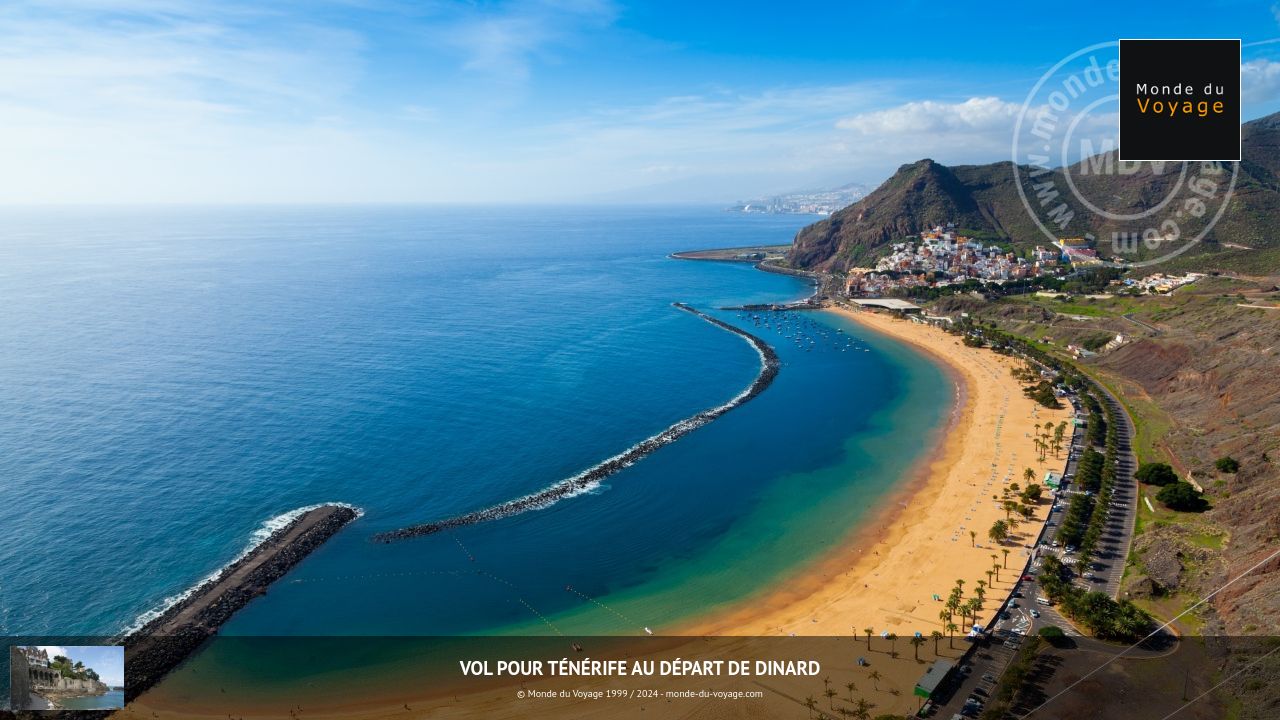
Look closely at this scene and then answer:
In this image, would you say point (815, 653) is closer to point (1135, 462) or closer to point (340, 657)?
point (340, 657)

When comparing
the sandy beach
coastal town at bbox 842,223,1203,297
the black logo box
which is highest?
the black logo box

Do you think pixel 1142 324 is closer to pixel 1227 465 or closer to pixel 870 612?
pixel 1227 465

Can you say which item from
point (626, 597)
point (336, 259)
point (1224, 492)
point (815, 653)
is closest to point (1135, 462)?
point (1224, 492)

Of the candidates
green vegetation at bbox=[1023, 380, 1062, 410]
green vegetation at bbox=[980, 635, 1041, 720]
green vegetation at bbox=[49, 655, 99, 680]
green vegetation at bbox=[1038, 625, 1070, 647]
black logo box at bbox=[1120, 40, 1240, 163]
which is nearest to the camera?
green vegetation at bbox=[980, 635, 1041, 720]

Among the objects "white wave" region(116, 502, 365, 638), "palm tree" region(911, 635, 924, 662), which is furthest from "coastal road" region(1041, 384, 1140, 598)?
"white wave" region(116, 502, 365, 638)

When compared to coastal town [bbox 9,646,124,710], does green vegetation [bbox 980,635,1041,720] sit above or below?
below

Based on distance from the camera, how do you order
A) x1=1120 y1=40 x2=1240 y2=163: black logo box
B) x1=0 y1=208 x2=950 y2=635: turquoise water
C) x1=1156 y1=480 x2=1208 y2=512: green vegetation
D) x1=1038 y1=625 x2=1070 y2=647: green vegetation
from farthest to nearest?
x1=1156 y1=480 x2=1208 y2=512: green vegetation
x1=1120 y1=40 x2=1240 y2=163: black logo box
x1=0 y1=208 x2=950 y2=635: turquoise water
x1=1038 y1=625 x2=1070 y2=647: green vegetation

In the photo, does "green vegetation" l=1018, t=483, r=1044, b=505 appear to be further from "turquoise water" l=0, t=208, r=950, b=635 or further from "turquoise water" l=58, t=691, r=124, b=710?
"turquoise water" l=58, t=691, r=124, b=710
